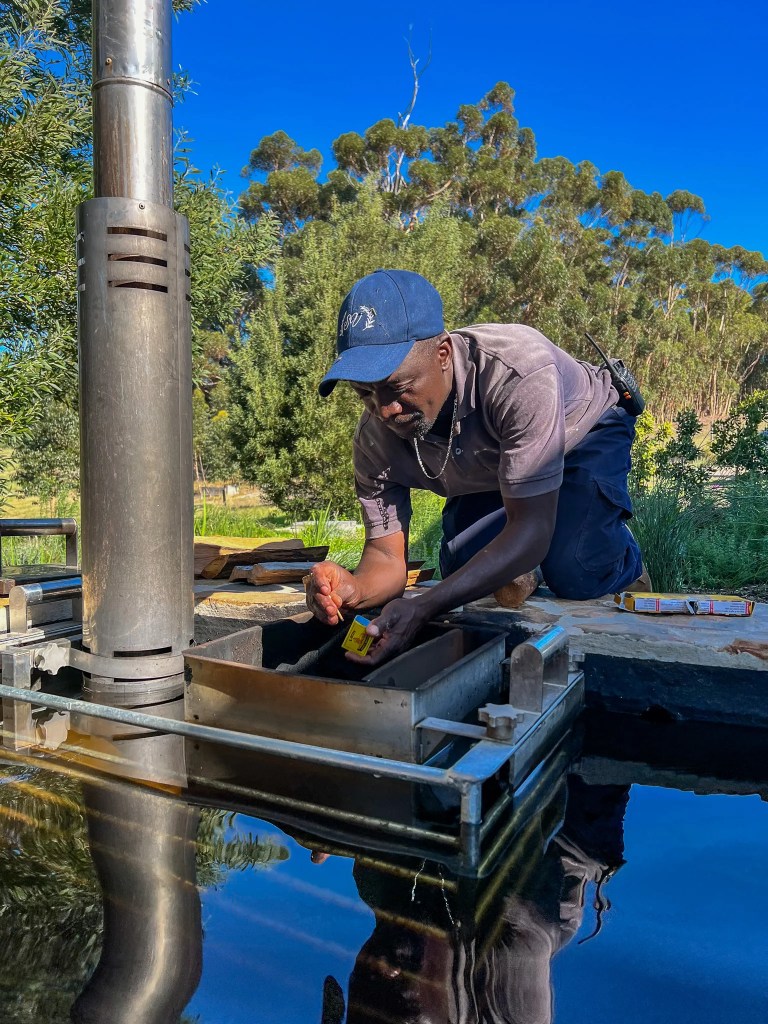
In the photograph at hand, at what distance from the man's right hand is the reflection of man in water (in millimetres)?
918

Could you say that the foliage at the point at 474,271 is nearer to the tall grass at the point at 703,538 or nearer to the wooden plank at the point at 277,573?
the tall grass at the point at 703,538

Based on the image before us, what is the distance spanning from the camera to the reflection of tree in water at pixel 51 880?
43.2 inches

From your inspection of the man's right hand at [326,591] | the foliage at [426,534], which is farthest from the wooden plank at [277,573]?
the foliage at [426,534]

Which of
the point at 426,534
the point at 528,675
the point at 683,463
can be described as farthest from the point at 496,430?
the point at 683,463

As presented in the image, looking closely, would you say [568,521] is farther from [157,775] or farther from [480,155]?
[480,155]

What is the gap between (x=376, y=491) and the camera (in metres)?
2.87

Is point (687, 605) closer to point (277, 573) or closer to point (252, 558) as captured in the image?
point (277, 573)

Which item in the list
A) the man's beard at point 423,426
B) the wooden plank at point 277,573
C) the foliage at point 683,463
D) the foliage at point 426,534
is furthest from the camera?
the foliage at point 683,463

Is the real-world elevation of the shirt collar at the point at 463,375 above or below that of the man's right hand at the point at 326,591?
above

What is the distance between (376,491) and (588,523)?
84cm

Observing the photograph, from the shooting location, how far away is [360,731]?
1737mm

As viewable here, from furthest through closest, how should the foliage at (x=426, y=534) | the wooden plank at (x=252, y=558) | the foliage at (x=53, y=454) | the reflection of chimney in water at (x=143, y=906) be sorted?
the foliage at (x=53, y=454)
the foliage at (x=426, y=534)
the wooden plank at (x=252, y=558)
the reflection of chimney in water at (x=143, y=906)

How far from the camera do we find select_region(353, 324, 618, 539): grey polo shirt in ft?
7.48

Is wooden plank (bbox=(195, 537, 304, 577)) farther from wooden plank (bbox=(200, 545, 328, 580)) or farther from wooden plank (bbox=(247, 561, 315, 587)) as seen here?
wooden plank (bbox=(247, 561, 315, 587))
